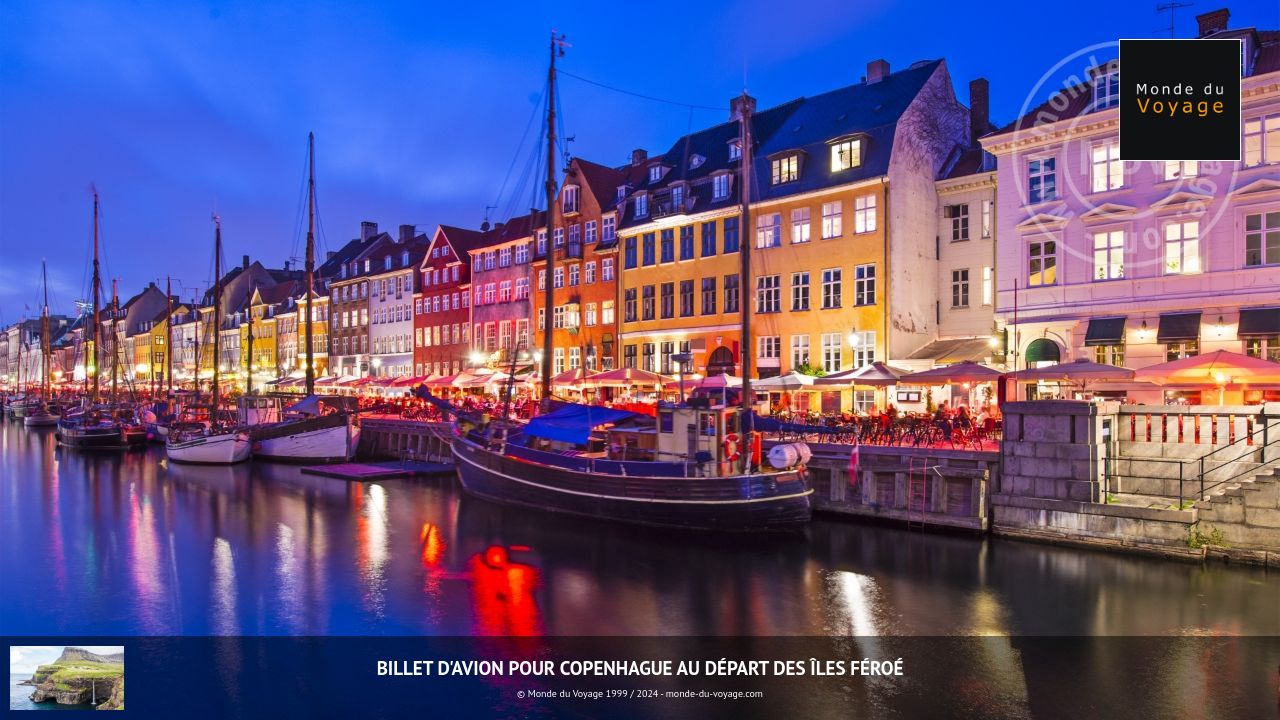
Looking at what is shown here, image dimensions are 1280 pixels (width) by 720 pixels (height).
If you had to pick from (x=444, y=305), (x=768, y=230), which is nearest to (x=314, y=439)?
(x=444, y=305)

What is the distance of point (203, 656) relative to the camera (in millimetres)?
13633

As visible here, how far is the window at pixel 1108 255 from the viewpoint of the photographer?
1107 inches

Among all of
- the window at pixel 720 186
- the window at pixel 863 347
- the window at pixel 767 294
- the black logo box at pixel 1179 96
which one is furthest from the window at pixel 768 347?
the black logo box at pixel 1179 96

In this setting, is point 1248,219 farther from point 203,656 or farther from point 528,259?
point 528,259

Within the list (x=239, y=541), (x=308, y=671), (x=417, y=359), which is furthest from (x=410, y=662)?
(x=417, y=359)

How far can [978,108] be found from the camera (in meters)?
38.6

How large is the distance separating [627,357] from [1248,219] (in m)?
29.2

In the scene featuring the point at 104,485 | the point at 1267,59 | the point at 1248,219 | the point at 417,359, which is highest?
the point at 1267,59

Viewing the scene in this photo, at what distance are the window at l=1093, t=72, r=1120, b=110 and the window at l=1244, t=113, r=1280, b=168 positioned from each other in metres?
4.01

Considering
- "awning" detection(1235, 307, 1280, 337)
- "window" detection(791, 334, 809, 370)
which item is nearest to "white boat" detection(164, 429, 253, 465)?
"window" detection(791, 334, 809, 370)

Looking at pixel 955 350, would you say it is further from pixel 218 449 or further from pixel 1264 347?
pixel 218 449

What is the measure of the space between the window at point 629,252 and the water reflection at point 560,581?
2223cm

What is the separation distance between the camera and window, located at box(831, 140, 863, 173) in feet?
117

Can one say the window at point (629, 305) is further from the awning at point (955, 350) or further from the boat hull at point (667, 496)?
the boat hull at point (667, 496)
